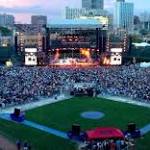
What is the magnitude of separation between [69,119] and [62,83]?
14250 millimetres

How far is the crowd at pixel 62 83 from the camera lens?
40.5m

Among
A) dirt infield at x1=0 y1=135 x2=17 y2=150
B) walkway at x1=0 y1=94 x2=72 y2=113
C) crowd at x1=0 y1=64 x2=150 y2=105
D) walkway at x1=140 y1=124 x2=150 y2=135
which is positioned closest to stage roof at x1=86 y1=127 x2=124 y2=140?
walkway at x1=140 y1=124 x2=150 y2=135

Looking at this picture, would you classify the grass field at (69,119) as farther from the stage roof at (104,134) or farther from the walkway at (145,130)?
the stage roof at (104,134)

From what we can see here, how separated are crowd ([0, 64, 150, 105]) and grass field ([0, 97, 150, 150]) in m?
3.16

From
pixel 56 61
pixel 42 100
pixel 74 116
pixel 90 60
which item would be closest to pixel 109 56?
pixel 90 60

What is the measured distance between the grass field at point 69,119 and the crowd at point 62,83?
3158mm

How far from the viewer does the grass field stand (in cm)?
2747

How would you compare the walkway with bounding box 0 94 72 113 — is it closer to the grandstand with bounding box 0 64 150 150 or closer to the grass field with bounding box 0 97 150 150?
the grandstand with bounding box 0 64 150 150

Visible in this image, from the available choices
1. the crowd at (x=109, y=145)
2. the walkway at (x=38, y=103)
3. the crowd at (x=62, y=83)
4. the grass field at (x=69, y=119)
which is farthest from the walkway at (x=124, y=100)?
the crowd at (x=109, y=145)

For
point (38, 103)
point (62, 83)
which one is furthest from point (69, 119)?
point (62, 83)

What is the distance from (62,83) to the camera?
47.3m

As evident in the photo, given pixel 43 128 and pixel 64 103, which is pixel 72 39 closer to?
pixel 64 103

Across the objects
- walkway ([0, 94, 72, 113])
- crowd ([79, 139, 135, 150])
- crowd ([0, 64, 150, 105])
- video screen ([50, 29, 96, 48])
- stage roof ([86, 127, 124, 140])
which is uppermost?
video screen ([50, 29, 96, 48])

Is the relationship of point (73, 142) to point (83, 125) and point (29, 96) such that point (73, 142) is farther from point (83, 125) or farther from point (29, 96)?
point (29, 96)
